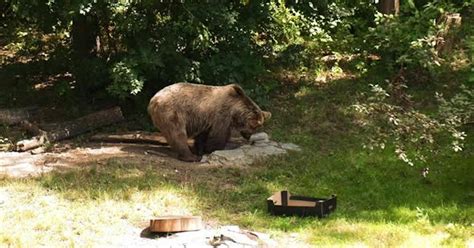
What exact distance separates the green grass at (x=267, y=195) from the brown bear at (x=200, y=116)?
2.62 ft

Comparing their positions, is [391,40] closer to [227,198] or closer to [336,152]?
[336,152]

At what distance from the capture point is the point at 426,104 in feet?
43.0

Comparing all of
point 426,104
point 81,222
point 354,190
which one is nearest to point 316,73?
point 426,104

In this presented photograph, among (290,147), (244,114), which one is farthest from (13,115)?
(290,147)

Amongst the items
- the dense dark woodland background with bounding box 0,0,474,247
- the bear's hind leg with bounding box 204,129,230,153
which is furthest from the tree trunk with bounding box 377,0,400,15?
the bear's hind leg with bounding box 204,129,230,153

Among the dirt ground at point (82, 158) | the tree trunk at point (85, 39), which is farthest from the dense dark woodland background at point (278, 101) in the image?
the dirt ground at point (82, 158)

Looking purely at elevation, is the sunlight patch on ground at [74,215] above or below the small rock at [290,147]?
below

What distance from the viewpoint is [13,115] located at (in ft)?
41.9

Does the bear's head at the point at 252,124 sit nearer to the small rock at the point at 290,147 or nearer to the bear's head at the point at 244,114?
the bear's head at the point at 244,114

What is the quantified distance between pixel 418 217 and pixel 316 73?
7439mm

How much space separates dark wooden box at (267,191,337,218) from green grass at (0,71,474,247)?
0.12 metres

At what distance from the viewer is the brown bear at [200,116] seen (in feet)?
34.0

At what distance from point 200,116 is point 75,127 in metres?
2.64

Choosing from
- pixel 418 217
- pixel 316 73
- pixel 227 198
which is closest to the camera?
pixel 418 217
